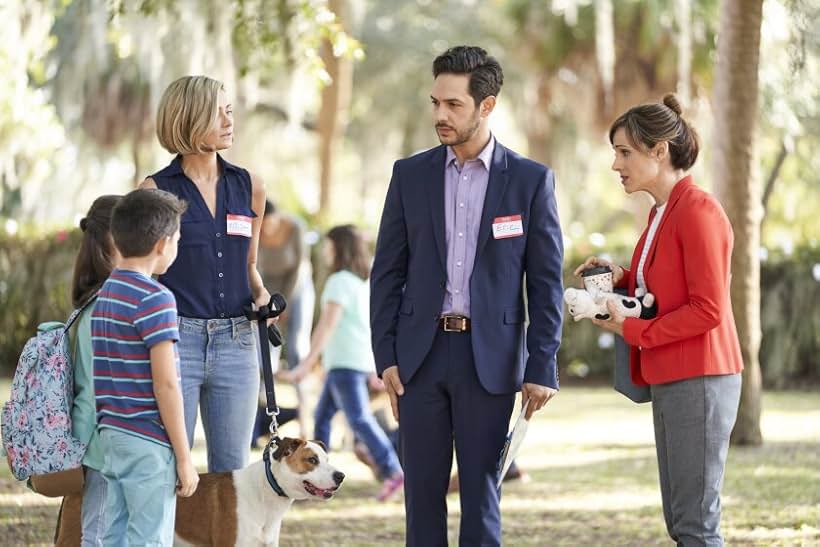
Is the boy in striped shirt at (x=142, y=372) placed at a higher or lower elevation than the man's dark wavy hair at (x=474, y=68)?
lower

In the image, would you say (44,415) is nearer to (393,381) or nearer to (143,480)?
(143,480)

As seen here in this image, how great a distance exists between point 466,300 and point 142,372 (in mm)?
1178

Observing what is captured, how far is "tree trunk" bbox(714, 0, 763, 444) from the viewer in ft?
32.9

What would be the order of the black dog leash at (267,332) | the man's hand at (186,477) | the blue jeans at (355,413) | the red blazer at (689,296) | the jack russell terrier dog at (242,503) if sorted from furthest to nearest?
the blue jeans at (355,413) < the jack russell terrier dog at (242,503) < the black dog leash at (267,332) < the red blazer at (689,296) < the man's hand at (186,477)

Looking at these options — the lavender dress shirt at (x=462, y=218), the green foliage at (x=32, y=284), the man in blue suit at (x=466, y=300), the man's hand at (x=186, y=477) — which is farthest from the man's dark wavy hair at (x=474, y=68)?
the green foliage at (x=32, y=284)

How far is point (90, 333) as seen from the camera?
455 centimetres

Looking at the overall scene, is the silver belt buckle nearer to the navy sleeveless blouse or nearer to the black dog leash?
the black dog leash

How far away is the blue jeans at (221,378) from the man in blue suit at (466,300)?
1.69 feet

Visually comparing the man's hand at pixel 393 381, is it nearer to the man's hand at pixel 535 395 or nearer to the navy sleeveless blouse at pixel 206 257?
the man's hand at pixel 535 395

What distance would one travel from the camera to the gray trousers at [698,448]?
453 cm

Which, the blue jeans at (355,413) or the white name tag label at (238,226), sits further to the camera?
the blue jeans at (355,413)

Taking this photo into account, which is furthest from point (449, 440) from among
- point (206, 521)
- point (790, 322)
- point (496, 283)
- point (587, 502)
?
point (790, 322)

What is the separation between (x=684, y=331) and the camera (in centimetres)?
449

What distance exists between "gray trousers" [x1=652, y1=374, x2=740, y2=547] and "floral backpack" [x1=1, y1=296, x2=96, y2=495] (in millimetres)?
1948
